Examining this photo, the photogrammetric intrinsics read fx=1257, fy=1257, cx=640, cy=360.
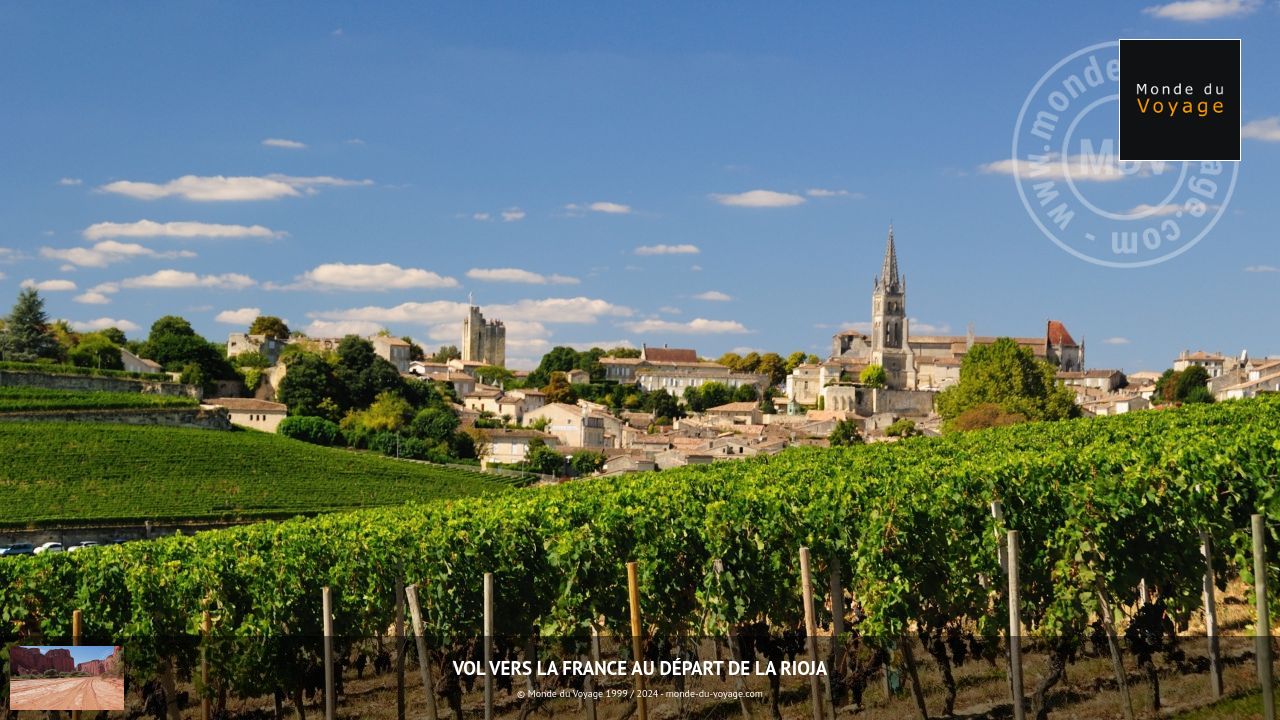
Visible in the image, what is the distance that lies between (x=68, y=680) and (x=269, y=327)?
111 meters

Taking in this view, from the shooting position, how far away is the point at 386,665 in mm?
15906

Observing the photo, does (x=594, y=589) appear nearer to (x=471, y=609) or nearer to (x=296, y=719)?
(x=471, y=609)

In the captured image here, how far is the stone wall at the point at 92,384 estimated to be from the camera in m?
68.1

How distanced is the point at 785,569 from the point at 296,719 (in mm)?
6404

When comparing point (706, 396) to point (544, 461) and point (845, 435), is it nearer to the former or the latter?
point (845, 435)

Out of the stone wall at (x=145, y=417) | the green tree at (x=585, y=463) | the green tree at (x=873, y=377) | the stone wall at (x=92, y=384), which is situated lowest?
the green tree at (x=585, y=463)

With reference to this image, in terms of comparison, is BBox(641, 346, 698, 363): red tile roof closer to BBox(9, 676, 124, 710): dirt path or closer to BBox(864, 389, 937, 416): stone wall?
BBox(864, 389, 937, 416): stone wall

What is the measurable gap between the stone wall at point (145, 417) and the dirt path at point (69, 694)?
55.4 metres

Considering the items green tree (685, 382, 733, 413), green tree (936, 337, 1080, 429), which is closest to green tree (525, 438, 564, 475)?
green tree (936, 337, 1080, 429)

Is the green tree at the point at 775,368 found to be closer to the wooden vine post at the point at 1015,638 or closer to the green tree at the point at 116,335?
the green tree at the point at 116,335

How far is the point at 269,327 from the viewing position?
11719 cm

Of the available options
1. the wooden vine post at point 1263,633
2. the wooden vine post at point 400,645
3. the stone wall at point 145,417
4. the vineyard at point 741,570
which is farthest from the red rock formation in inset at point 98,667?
the stone wall at point 145,417

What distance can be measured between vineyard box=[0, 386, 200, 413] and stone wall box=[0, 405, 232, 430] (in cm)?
33

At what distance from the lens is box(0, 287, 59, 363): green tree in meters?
78.1
